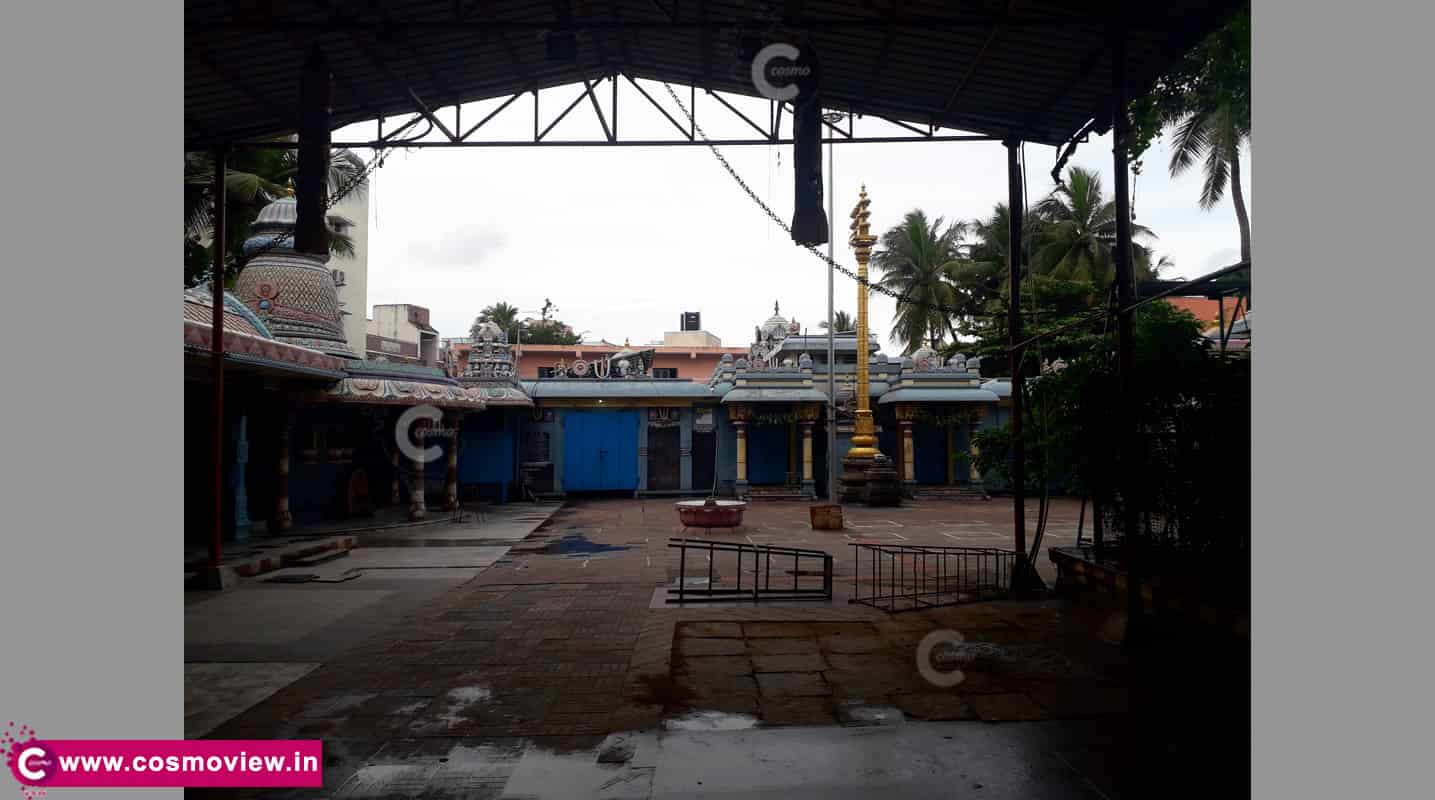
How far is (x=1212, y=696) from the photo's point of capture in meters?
6.35

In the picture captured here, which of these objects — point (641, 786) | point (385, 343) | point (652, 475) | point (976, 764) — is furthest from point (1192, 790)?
point (385, 343)

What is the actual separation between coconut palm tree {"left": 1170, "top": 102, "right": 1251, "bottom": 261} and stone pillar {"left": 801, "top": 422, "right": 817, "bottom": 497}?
14002 mm

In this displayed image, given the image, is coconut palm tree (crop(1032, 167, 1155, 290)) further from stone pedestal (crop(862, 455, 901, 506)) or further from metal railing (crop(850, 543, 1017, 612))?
metal railing (crop(850, 543, 1017, 612))

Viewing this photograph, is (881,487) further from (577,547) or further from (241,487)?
(241,487)

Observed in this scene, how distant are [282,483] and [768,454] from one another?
15.1 metres

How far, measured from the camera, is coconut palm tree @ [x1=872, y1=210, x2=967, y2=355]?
122ft

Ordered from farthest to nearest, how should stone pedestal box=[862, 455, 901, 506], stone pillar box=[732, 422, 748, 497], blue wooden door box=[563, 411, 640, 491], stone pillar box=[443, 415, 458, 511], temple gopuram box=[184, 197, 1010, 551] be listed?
blue wooden door box=[563, 411, 640, 491]
stone pillar box=[732, 422, 748, 497]
stone pedestal box=[862, 455, 901, 506]
stone pillar box=[443, 415, 458, 511]
temple gopuram box=[184, 197, 1010, 551]

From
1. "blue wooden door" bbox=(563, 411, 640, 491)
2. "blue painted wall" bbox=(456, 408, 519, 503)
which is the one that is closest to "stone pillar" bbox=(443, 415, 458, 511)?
"blue painted wall" bbox=(456, 408, 519, 503)

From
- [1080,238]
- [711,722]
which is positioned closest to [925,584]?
[711,722]

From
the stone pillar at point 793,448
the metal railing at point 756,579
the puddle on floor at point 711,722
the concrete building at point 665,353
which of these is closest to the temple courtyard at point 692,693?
the puddle on floor at point 711,722

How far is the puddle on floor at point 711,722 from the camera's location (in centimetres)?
576

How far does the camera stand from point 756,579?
9.49 meters

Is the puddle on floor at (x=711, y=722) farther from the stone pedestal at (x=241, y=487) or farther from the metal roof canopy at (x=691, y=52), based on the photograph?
the stone pedestal at (x=241, y=487)

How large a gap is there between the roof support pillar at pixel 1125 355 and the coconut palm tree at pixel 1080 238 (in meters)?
26.0
